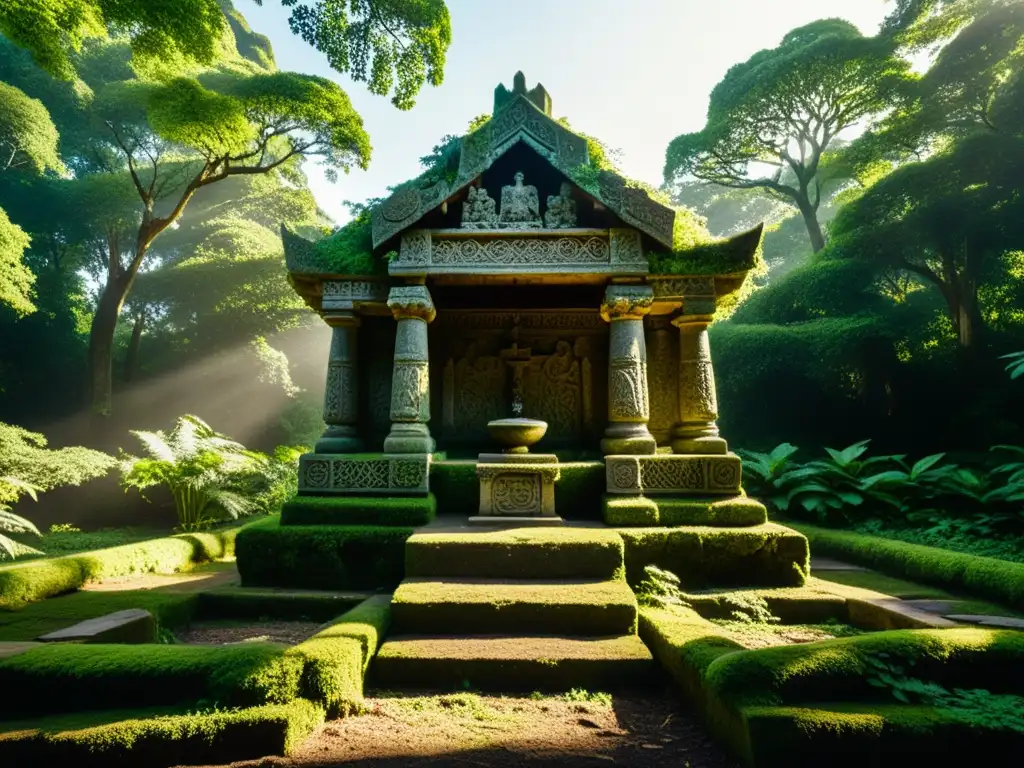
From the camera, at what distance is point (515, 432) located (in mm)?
6734

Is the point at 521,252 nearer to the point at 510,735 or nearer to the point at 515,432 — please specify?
the point at 515,432

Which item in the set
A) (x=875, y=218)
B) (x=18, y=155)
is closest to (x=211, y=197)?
(x=18, y=155)

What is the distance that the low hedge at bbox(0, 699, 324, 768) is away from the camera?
2.51 meters

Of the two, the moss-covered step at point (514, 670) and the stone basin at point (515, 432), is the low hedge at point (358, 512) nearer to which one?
the stone basin at point (515, 432)

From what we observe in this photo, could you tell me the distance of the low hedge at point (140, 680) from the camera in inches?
114

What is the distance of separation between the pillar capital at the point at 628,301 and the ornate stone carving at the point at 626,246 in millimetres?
358

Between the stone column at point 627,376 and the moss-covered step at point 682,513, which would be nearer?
the moss-covered step at point 682,513

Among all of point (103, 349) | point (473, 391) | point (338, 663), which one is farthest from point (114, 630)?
point (103, 349)

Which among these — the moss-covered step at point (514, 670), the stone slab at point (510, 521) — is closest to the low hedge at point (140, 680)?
the moss-covered step at point (514, 670)

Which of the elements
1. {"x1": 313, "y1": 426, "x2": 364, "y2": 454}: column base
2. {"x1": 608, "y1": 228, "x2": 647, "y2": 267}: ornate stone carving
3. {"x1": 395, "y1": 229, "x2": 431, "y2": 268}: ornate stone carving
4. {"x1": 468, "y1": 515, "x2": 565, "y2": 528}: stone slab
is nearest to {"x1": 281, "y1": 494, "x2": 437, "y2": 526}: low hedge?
{"x1": 468, "y1": 515, "x2": 565, "y2": 528}: stone slab

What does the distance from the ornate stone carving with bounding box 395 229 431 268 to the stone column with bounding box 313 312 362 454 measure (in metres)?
1.12

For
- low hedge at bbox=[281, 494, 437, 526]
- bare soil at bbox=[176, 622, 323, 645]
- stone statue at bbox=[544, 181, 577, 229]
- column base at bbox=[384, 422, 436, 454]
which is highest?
stone statue at bbox=[544, 181, 577, 229]

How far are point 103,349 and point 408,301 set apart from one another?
1637 centimetres

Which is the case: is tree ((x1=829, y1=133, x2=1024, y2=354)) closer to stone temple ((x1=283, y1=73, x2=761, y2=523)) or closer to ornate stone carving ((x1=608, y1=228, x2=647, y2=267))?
stone temple ((x1=283, y1=73, x2=761, y2=523))
